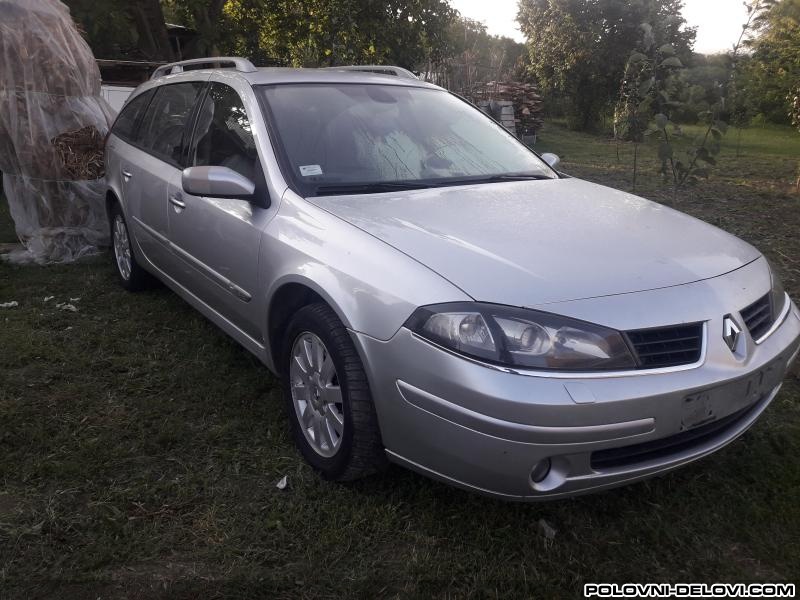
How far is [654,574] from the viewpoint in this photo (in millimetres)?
2361

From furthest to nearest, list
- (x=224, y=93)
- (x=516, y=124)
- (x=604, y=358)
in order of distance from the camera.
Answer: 1. (x=516, y=124)
2. (x=224, y=93)
3. (x=604, y=358)

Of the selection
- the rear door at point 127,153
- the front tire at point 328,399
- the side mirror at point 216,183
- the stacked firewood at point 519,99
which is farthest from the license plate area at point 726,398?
the stacked firewood at point 519,99

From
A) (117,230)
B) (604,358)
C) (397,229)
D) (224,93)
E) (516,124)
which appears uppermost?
(224,93)

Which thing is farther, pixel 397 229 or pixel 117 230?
pixel 117 230

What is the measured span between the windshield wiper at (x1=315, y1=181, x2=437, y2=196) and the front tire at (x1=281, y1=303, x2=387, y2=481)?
591 millimetres

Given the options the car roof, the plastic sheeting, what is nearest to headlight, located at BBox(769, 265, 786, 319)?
the car roof

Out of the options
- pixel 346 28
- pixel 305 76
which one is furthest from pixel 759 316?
pixel 346 28

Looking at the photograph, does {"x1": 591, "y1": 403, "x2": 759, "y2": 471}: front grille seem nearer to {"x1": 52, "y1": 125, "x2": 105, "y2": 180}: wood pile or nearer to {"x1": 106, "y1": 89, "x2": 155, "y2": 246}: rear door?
{"x1": 106, "y1": 89, "x2": 155, "y2": 246}: rear door

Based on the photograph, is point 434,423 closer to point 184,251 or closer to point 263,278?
point 263,278

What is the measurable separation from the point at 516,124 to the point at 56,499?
630 inches

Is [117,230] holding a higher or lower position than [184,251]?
lower

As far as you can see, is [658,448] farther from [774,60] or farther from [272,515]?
Answer: [774,60]

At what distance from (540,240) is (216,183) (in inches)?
55.3

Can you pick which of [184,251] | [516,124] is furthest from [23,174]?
[516,124]
